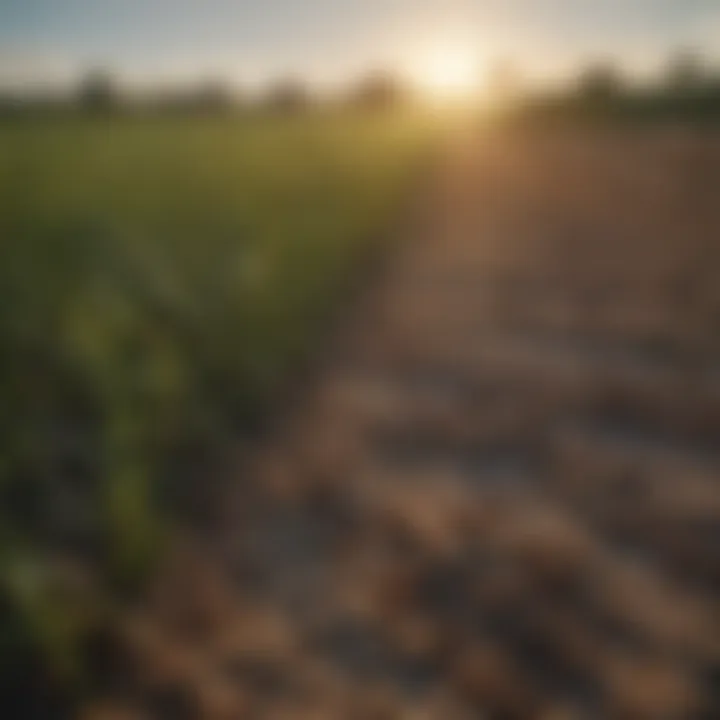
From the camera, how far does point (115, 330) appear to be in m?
3.29

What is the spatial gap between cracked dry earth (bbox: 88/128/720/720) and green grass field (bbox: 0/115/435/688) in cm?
23

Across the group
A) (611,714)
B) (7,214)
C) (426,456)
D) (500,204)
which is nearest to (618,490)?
(426,456)

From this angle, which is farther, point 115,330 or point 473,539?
point 115,330

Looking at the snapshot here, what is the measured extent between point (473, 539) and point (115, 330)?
140 cm

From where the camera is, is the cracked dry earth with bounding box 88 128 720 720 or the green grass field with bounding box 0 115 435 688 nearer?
the cracked dry earth with bounding box 88 128 720 720

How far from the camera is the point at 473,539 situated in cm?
267

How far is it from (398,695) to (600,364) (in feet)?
7.08

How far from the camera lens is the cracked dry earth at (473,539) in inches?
83.2

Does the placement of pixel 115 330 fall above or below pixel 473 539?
above

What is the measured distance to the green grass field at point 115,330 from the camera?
8.70 ft

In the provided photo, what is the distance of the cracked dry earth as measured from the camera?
6.93 ft

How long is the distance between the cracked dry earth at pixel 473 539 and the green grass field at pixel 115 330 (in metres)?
0.23

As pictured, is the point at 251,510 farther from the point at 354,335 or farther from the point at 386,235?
the point at 386,235

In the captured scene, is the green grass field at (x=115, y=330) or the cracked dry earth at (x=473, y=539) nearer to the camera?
the cracked dry earth at (x=473, y=539)
